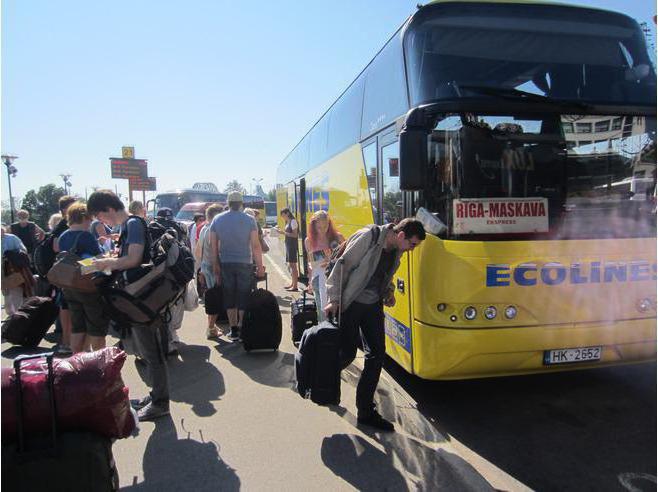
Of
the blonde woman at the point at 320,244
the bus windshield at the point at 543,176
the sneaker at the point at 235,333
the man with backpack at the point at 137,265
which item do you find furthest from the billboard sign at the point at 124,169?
the bus windshield at the point at 543,176

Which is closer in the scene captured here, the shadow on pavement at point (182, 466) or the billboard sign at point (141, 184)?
the shadow on pavement at point (182, 466)

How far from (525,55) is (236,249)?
3.85 m

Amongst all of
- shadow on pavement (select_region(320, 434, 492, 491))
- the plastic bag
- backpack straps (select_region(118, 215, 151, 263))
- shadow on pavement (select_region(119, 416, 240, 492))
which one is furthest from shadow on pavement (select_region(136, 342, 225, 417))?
backpack straps (select_region(118, 215, 151, 263))

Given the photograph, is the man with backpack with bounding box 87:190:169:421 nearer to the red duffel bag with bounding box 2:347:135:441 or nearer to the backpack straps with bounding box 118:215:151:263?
the backpack straps with bounding box 118:215:151:263

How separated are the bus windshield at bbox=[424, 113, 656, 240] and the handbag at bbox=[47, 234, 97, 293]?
10.3 feet

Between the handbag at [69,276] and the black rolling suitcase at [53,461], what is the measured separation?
1869mm

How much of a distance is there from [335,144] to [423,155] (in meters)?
3.77

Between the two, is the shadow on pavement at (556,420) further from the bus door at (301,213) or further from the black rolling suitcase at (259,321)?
the bus door at (301,213)

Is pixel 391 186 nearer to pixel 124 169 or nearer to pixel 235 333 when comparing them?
pixel 235 333

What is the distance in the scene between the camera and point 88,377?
2396 millimetres

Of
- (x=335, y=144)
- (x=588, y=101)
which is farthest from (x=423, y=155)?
(x=335, y=144)

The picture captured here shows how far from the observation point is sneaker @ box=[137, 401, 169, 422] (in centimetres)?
387

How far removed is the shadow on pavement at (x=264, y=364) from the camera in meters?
4.83

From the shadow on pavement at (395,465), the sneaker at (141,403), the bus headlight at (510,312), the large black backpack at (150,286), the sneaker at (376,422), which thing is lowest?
the shadow on pavement at (395,465)
